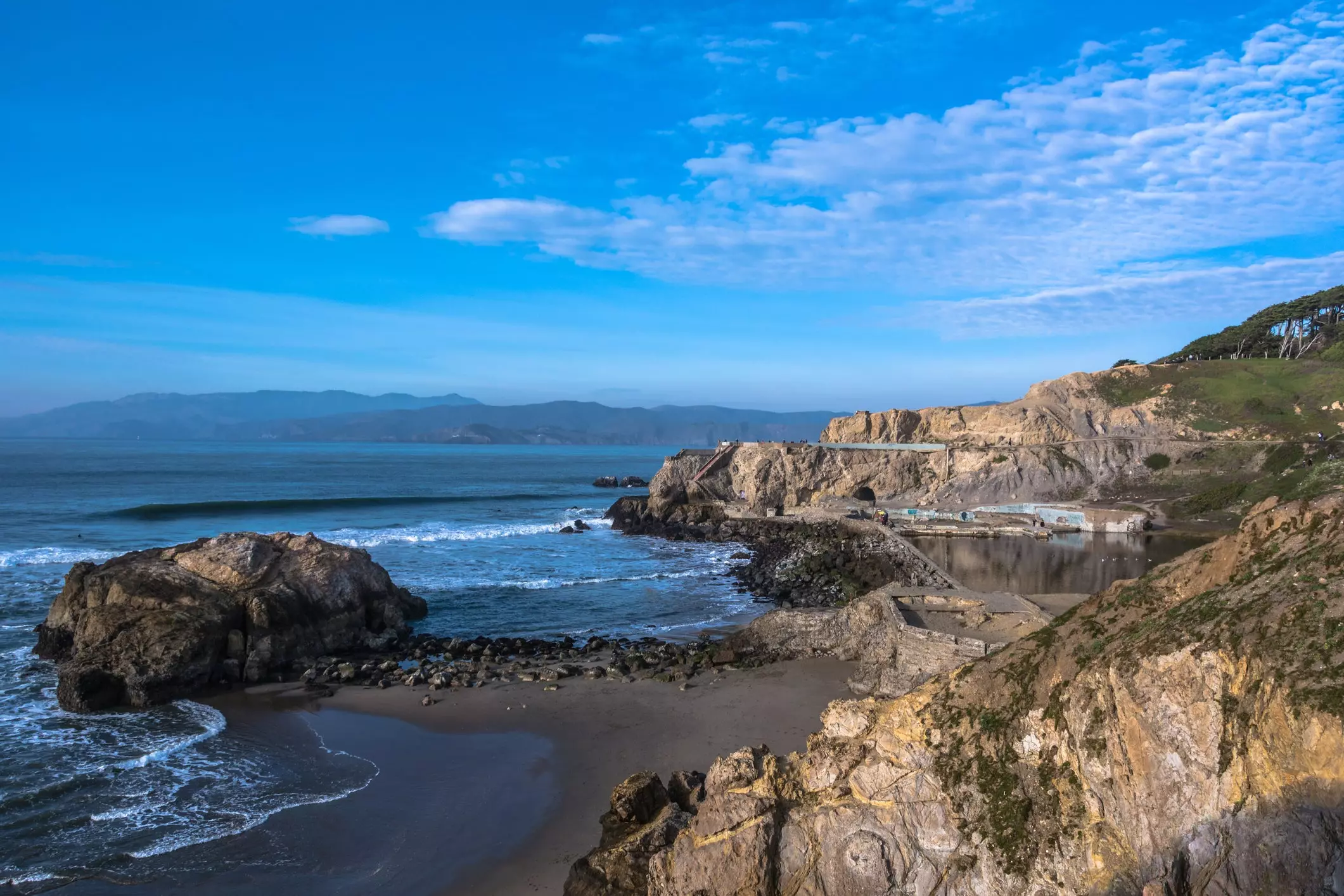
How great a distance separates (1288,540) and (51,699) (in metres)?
23.1

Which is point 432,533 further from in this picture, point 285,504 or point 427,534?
point 285,504

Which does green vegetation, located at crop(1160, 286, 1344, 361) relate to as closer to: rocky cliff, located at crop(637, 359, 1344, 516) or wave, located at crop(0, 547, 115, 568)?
rocky cliff, located at crop(637, 359, 1344, 516)

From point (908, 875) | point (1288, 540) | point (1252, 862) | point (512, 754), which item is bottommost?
point (512, 754)

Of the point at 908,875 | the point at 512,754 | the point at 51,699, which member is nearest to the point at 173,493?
the point at 51,699

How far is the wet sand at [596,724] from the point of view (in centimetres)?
1132

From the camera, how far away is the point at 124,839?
11719 millimetres

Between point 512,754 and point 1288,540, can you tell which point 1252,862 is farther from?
point 512,754

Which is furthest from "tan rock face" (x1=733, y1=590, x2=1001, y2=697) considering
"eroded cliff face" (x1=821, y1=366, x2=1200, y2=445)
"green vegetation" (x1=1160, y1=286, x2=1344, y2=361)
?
"green vegetation" (x1=1160, y1=286, x2=1344, y2=361)

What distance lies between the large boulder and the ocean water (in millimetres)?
972

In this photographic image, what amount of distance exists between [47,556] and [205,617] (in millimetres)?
22990

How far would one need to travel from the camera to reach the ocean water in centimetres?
1238

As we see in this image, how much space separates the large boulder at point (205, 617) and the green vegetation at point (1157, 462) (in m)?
48.7

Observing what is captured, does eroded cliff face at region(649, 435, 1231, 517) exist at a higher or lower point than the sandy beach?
higher

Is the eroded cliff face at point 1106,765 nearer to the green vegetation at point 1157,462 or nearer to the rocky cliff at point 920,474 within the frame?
the rocky cliff at point 920,474
